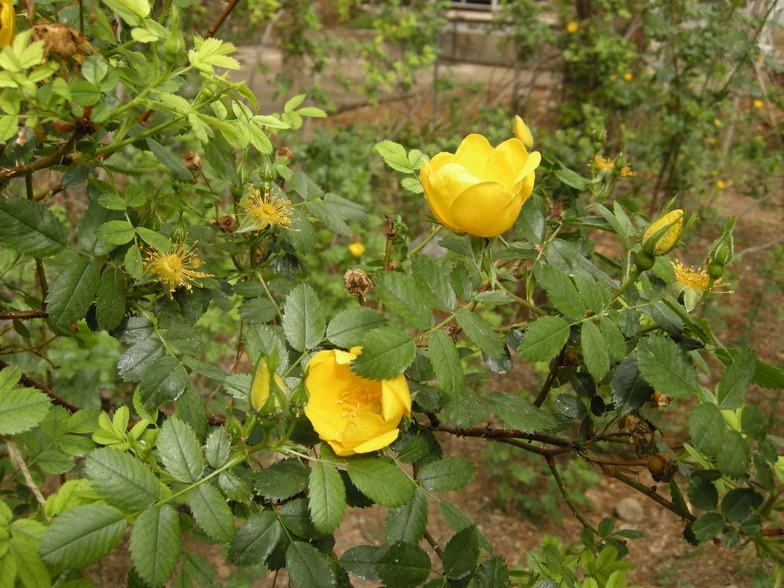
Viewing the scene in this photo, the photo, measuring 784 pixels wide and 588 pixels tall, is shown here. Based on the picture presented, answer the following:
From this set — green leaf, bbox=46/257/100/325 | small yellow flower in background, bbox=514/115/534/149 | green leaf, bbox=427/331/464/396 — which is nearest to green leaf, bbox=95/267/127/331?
green leaf, bbox=46/257/100/325

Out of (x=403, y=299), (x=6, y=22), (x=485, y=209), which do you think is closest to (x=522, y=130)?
(x=485, y=209)

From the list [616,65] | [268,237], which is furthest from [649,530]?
[616,65]

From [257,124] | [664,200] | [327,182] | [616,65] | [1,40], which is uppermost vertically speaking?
[1,40]

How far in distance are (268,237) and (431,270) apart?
357mm

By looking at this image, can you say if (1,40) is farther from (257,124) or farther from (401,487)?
(401,487)

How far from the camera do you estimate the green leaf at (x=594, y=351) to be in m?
0.65

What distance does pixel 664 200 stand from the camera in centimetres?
376

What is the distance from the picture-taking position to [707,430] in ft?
1.95

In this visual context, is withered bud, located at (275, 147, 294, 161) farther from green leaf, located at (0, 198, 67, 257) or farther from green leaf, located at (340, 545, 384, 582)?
green leaf, located at (340, 545, 384, 582)

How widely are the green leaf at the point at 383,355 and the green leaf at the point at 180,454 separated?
7.9 inches

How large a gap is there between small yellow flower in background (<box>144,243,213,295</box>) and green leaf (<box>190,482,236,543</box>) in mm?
325

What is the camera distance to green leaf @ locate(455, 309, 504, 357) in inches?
25.7

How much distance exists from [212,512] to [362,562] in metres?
0.21

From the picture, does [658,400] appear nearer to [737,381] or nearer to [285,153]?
[737,381]
